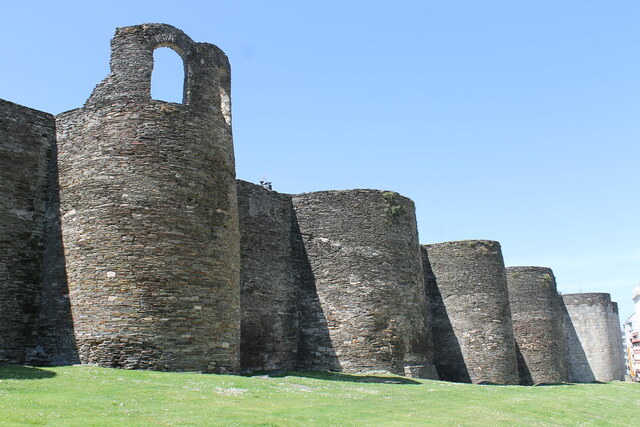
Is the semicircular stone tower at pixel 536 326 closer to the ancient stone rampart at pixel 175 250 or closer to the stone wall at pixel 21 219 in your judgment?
the ancient stone rampart at pixel 175 250

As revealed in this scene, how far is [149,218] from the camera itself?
18016mm

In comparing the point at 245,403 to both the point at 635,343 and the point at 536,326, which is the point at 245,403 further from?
the point at 635,343

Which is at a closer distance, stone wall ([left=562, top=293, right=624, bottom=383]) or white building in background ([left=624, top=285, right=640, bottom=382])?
stone wall ([left=562, top=293, right=624, bottom=383])

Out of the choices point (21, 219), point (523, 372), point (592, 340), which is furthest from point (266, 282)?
point (592, 340)

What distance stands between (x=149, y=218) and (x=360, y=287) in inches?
388

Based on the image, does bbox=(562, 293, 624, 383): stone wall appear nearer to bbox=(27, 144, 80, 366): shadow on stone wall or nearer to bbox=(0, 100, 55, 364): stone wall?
bbox=(27, 144, 80, 366): shadow on stone wall

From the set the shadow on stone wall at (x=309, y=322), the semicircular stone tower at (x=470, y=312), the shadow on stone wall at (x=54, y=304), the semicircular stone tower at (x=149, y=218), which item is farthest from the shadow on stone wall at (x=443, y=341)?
the shadow on stone wall at (x=54, y=304)

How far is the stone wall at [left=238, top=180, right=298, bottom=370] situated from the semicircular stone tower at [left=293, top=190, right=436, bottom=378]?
597 millimetres

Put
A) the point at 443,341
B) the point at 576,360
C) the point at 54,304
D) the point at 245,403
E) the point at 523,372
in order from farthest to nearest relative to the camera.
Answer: the point at 576,360 < the point at 523,372 < the point at 443,341 < the point at 54,304 < the point at 245,403

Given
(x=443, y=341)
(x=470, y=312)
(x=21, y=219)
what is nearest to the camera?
(x=21, y=219)

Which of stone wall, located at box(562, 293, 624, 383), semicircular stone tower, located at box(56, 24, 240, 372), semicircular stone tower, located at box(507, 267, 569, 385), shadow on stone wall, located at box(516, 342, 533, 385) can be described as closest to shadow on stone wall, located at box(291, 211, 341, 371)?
semicircular stone tower, located at box(56, 24, 240, 372)

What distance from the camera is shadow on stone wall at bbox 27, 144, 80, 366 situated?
1758 cm

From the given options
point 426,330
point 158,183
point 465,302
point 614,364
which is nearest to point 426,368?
point 426,330

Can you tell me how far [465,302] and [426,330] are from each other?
5.97m
